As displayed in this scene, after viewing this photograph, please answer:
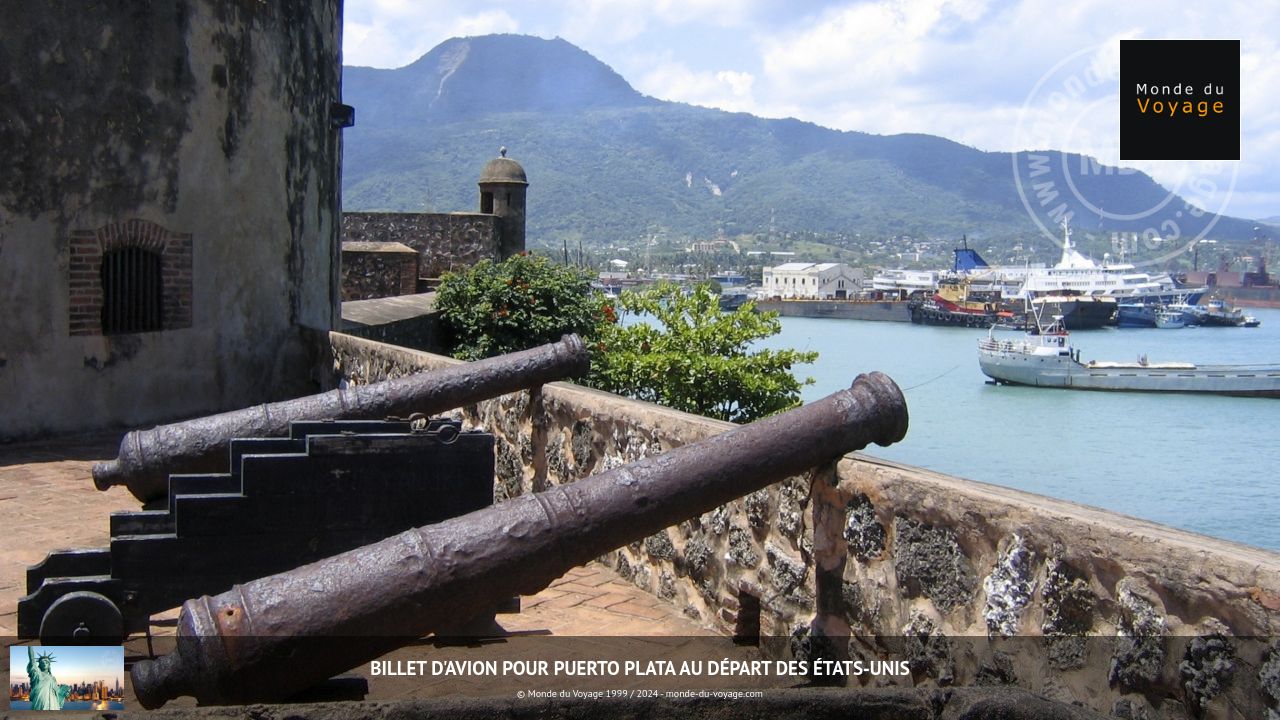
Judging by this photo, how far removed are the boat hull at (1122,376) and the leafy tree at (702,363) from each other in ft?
121

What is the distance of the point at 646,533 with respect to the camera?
3.28 metres

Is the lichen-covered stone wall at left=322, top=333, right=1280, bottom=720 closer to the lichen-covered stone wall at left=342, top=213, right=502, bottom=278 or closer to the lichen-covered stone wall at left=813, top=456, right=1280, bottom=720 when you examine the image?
the lichen-covered stone wall at left=813, top=456, right=1280, bottom=720

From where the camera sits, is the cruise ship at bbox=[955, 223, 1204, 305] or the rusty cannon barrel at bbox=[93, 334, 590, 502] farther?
the cruise ship at bbox=[955, 223, 1204, 305]

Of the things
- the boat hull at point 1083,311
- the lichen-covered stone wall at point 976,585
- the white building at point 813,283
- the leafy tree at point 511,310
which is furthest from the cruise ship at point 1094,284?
the lichen-covered stone wall at point 976,585

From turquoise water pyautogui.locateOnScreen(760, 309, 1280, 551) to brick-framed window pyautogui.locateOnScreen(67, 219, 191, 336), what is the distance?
68.7 feet

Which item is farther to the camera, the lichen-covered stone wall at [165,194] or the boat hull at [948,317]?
the boat hull at [948,317]

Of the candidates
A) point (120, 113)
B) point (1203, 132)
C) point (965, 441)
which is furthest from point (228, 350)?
point (965, 441)

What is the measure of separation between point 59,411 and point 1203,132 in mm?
20650

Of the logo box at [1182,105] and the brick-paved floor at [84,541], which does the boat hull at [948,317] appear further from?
the brick-paved floor at [84,541]

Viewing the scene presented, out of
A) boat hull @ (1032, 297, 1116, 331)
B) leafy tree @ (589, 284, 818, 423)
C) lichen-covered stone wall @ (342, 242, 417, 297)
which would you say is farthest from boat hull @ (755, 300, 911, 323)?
leafy tree @ (589, 284, 818, 423)

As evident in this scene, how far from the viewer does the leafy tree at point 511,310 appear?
15992mm

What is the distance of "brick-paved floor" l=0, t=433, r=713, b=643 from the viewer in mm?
4605

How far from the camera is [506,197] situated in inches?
976

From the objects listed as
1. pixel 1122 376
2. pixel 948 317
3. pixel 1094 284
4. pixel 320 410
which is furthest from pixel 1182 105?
pixel 1094 284
